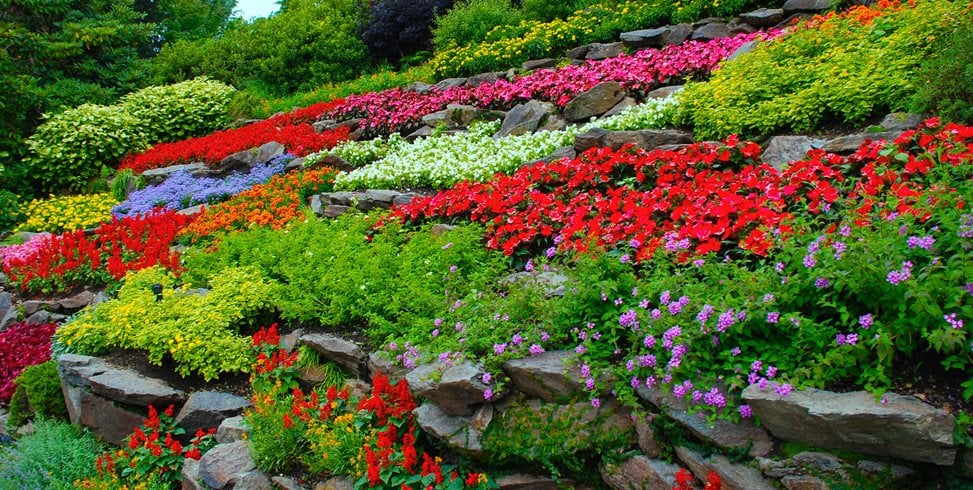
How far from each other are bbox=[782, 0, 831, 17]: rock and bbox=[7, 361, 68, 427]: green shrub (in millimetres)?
10300

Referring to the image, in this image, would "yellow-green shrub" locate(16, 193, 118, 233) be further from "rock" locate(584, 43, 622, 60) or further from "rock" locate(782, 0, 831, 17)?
"rock" locate(782, 0, 831, 17)

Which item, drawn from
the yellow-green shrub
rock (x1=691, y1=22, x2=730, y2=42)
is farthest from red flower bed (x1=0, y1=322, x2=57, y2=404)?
rock (x1=691, y1=22, x2=730, y2=42)

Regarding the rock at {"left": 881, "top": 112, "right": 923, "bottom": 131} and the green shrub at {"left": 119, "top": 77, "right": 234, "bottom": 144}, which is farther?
the green shrub at {"left": 119, "top": 77, "right": 234, "bottom": 144}

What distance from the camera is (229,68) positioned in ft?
68.0

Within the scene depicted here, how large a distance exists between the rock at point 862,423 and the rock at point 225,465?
133 inches

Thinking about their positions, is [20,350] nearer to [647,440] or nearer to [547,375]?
[547,375]

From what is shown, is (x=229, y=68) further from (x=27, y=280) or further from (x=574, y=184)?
(x=574, y=184)

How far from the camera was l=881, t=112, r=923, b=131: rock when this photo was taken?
5.28 metres

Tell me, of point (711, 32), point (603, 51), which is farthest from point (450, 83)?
point (711, 32)

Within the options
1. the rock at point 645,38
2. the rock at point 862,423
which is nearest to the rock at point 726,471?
the rock at point 862,423

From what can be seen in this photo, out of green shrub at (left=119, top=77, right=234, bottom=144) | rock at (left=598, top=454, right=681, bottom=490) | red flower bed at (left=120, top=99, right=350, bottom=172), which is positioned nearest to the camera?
rock at (left=598, top=454, right=681, bottom=490)

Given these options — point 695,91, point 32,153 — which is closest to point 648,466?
point 695,91

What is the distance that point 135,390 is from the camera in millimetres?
5574

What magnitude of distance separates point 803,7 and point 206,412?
9515 mm
